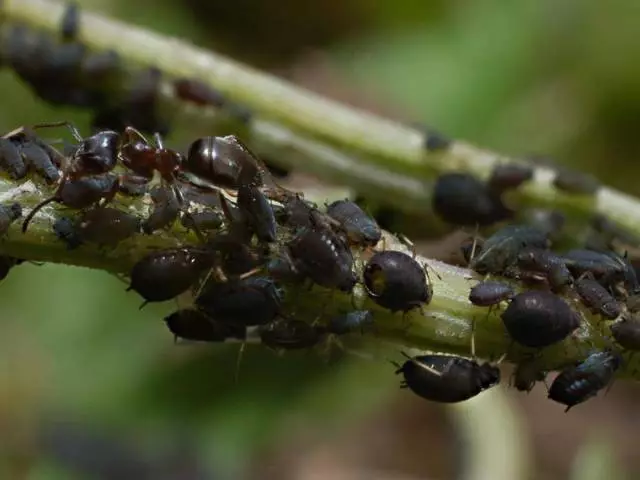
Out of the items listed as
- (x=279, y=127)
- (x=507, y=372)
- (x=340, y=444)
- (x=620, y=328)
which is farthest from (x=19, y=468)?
(x=620, y=328)

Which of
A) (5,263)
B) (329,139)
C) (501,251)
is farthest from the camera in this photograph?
(329,139)

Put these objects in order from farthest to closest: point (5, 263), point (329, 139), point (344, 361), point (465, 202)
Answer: point (344, 361), point (329, 139), point (465, 202), point (5, 263)

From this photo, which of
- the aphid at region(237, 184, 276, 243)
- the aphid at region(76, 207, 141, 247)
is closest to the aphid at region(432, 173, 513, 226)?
the aphid at region(237, 184, 276, 243)

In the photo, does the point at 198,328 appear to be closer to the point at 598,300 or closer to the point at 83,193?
the point at 83,193

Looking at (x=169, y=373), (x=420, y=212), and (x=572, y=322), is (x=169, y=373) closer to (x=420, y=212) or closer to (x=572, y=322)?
(x=420, y=212)

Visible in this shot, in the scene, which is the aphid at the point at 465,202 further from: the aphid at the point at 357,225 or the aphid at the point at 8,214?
the aphid at the point at 8,214

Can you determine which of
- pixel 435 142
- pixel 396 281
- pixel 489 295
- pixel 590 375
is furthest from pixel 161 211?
pixel 435 142

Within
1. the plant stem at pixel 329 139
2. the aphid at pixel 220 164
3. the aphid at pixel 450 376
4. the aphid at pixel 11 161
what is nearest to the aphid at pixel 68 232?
the aphid at pixel 11 161
